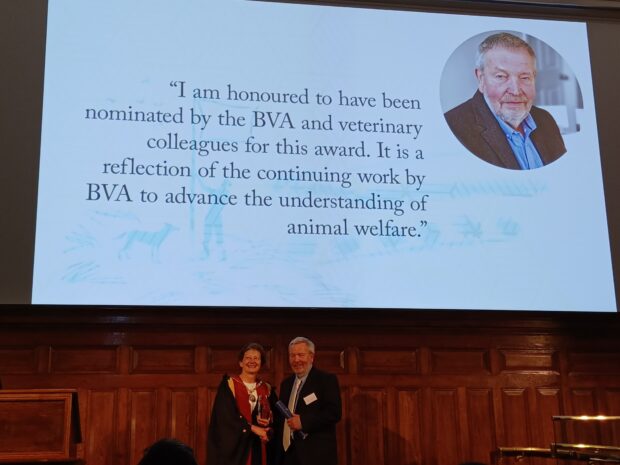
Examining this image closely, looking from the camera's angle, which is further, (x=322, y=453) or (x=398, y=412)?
(x=398, y=412)

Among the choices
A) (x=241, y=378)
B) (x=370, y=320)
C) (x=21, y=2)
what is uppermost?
(x=21, y=2)

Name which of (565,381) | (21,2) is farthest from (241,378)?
(21,2)

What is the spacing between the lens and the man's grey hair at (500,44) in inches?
286

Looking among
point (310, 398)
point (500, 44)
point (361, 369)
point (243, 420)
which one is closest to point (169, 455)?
point (243, 420)

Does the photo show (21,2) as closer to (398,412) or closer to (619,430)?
(398,412)

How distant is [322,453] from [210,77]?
308 cm

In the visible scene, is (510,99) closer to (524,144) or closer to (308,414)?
(524,144)

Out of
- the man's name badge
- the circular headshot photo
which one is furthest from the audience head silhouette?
the circular headshot photo

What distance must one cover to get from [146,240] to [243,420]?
168 cm

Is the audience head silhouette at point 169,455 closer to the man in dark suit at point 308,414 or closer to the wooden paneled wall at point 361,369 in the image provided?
the man in dark suit at point 308,414

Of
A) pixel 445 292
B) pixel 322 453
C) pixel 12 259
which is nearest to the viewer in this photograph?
pixel 322 453

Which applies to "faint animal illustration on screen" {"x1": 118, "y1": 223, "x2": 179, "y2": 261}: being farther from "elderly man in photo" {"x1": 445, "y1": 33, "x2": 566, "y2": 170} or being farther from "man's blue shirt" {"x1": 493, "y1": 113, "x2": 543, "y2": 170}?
"man's blue shirt" {"x1": 493, "y1": 113, "x2": 543, "y2": 170}

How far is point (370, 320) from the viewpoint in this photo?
673 centimetres

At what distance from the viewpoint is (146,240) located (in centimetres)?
633
